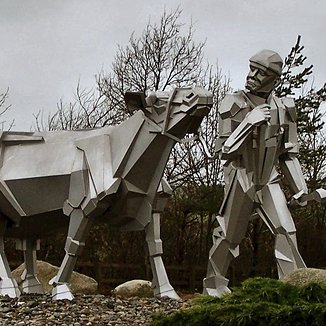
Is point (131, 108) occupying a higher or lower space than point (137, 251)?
higher

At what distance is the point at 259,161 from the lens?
10055mm

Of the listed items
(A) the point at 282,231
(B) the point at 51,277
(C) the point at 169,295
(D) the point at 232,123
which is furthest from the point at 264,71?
(B) the point at 51,277

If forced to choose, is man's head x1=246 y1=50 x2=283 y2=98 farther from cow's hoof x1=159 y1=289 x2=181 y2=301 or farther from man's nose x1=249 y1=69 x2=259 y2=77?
cow's hoof x1=159 y1=289 x2=181 y2=301

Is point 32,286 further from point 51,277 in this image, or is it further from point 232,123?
point 232,123

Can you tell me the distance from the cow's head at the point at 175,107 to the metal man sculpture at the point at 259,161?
0.44m

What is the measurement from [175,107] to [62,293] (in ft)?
10.1

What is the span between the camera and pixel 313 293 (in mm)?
5098

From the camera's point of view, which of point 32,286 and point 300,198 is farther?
point 32,286

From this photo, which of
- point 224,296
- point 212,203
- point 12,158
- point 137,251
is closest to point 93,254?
point 137,251

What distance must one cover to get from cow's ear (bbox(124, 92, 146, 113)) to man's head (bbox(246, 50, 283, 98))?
4.87 ft

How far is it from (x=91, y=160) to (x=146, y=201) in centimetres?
100

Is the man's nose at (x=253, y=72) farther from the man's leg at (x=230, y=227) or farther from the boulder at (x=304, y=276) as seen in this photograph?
the boulder at (x=304, y=276)

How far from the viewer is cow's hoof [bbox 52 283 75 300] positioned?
1034 cm

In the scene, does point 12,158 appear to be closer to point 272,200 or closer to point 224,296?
point 272,200
